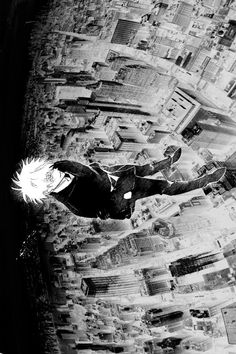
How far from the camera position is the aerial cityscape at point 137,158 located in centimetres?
231

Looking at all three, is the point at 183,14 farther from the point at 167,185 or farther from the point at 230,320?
the point at 230,320

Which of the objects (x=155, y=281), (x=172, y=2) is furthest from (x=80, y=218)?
(x=172, y=2)

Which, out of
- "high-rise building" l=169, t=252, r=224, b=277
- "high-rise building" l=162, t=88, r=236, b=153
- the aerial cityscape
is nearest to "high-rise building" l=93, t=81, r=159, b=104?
the aerial cityscape

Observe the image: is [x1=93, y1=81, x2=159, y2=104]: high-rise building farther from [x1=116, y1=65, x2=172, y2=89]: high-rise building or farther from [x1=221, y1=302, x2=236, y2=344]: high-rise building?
[x1=221, y1=302, x2=236, y2=344]: high-rise building

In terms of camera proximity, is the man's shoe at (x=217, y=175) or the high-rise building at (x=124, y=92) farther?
the high-rise building at (x=124, y=92)

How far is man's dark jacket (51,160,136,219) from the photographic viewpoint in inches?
97.7

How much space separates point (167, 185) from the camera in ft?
7.87

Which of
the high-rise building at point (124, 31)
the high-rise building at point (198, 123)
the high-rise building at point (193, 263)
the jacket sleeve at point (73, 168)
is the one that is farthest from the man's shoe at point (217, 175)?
the high-rise building at point (124, 31)

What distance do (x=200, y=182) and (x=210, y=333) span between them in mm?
913

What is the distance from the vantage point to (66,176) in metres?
2.46

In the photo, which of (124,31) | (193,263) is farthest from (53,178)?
(124,31)

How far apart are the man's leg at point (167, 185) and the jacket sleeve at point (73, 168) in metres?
0.32

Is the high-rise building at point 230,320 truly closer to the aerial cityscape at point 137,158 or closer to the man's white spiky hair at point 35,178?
the aerial cityscape at point 137,158

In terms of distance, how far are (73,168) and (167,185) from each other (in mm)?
592
